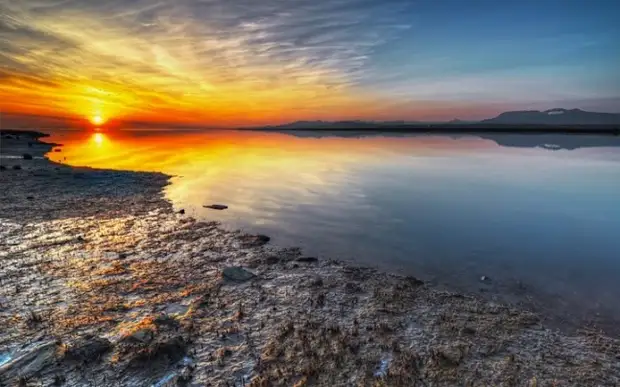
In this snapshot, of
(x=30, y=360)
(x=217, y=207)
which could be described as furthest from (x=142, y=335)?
(x=217, y=207)

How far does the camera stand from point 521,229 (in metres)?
16.6

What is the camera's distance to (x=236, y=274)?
11.0m

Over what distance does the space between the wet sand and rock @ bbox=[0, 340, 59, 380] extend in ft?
0.09

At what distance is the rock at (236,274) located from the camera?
1080 centimetres

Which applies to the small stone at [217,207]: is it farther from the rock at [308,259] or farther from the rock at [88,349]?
the rock at [88,349]

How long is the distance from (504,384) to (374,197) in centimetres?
1840

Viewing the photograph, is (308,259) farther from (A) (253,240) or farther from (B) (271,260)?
(A) (253,240)

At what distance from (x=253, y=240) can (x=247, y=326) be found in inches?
268

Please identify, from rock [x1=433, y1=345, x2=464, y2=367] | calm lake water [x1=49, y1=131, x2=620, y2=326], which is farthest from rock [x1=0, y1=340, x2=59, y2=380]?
calm lake water [x1=49, y1=131, x2=620, y2=326]

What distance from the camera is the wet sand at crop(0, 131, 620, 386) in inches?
256

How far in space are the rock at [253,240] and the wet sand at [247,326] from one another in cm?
51

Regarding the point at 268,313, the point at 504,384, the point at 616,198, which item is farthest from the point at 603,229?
the point at 268,313

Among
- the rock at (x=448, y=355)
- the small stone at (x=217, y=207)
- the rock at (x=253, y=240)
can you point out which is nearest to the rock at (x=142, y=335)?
the rock at (x=448, y=355)

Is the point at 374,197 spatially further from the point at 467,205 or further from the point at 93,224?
the point at 93,224
